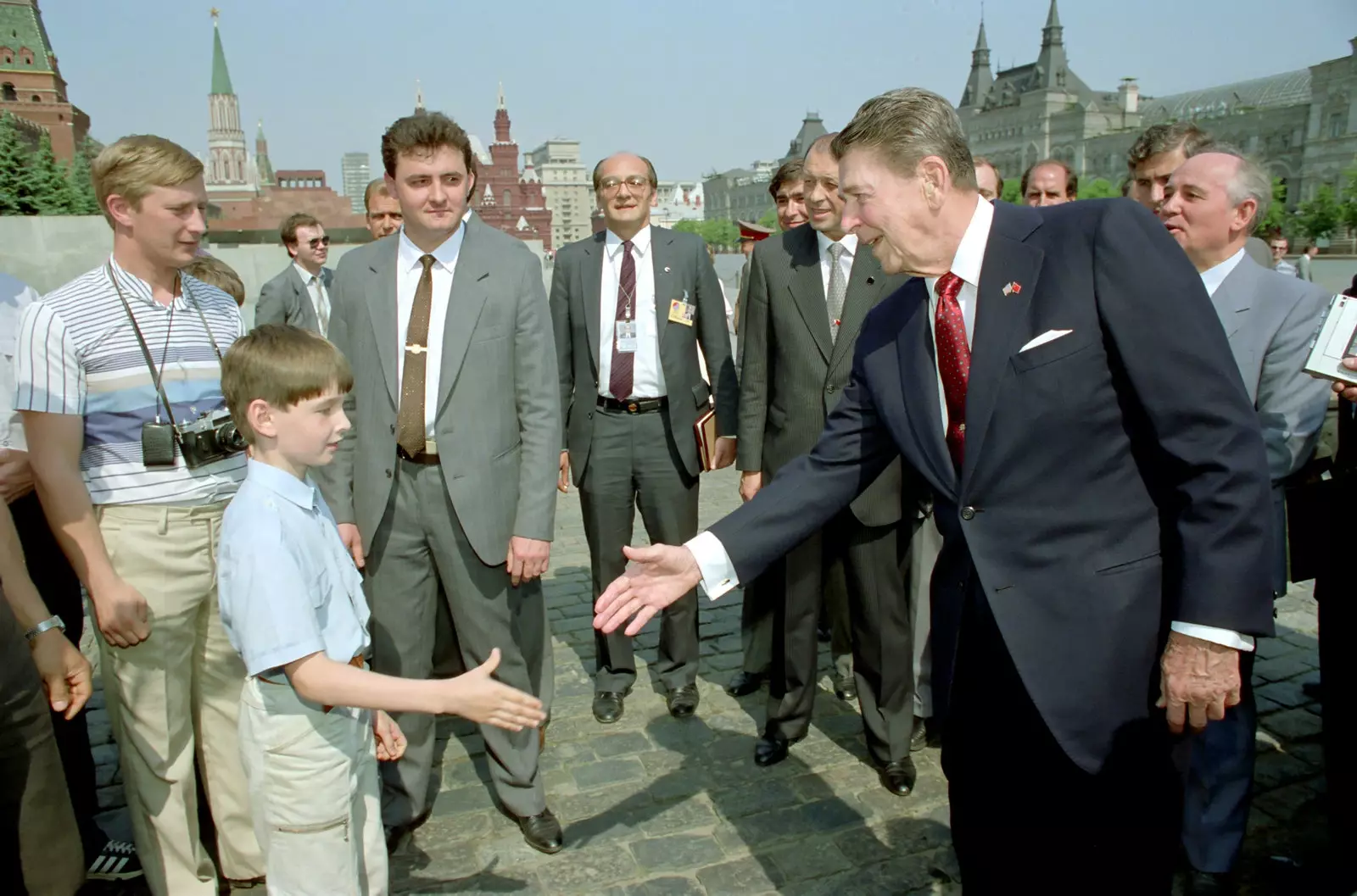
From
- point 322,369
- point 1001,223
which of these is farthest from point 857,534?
point 322,369

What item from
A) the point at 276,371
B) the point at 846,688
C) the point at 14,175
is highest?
the point at 14,175

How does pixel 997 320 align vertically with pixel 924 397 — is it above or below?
above

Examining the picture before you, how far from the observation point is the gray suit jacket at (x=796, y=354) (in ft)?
13.4

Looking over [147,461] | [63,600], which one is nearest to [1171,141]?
[147,461]

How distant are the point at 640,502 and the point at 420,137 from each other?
228 centimetres

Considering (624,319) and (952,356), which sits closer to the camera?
(952,356)

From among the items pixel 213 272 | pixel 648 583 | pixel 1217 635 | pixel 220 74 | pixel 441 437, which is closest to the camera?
pixel 1217 635

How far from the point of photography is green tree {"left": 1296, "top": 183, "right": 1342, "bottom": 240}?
177 feet

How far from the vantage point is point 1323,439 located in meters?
3.59

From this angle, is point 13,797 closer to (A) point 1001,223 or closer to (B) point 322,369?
(B) point 322,369

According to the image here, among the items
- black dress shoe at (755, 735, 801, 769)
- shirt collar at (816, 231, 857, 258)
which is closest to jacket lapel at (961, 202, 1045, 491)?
shirt collar at (816, 231, 857, 258)

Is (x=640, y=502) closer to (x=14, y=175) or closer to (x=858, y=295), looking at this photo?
(x=858, y=295)

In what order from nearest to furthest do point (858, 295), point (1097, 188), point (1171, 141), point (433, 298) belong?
point (433, 298) → point (858, 295) → point (1171, 141) → point (1097, 188)

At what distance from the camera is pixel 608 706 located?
467 centimetres
